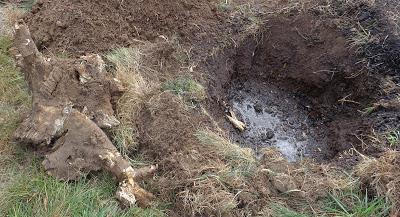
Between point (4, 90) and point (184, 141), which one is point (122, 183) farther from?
point (4, 90)

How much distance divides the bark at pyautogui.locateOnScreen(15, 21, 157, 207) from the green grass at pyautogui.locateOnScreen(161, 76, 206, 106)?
0.47 metres

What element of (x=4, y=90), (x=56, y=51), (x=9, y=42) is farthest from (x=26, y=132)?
(x=9, y=42)

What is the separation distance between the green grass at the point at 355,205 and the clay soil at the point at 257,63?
45 centimetres

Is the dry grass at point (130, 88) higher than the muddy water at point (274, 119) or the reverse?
higher

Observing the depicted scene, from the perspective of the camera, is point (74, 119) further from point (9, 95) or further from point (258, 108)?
point (258, 108)

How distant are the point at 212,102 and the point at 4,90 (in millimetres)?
1845

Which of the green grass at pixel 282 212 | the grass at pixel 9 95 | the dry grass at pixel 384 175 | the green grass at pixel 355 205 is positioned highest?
the dry grass at pixel 384 175

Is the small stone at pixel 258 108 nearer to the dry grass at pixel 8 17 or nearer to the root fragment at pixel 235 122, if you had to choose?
the root fragment at pixel 235 122

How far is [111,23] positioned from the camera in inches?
165

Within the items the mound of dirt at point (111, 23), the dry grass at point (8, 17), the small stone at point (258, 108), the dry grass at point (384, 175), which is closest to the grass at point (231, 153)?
the dry grass at point (384, 175)

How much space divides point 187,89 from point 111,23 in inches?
43.2

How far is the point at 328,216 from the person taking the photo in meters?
2.81

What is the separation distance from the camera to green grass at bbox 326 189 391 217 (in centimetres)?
276

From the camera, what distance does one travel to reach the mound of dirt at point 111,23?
4070 mm
